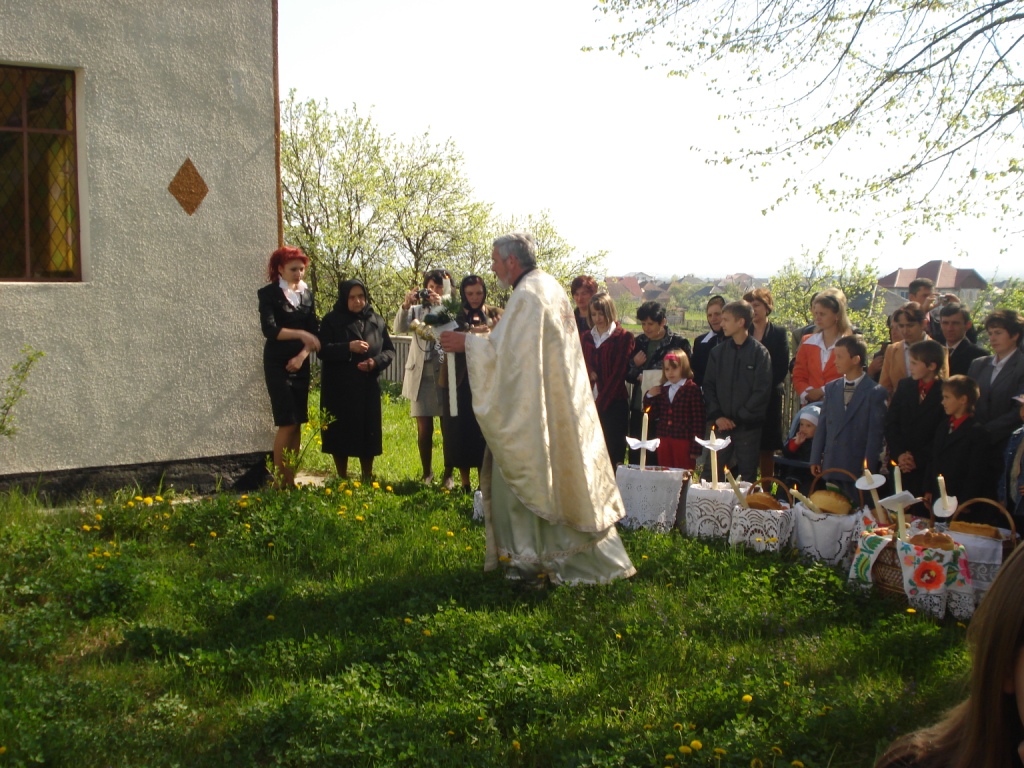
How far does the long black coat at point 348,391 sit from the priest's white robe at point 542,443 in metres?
3.06

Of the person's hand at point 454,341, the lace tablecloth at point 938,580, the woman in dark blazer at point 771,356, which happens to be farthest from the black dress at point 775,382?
the person's hand at point 454,341

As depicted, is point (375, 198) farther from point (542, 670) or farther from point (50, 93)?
point (542, 670)

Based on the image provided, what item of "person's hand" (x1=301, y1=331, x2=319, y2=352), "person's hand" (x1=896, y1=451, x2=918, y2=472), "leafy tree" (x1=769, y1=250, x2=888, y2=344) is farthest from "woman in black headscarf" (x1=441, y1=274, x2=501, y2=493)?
"leafy tree" (x1=769, y1=250, x2=888, y2=344)

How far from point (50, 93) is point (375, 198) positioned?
14498 millimetres

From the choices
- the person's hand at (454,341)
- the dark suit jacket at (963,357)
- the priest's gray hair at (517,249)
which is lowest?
the dark suit jacket at (963,357)

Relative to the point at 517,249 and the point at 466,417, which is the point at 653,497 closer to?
the point at 466,417

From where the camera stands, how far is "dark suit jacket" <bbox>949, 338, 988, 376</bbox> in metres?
8.17

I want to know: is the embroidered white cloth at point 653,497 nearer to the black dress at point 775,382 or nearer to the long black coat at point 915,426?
the black dress at point 775,382

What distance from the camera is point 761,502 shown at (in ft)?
24.0

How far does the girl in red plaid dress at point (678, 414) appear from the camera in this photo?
880 centimetres

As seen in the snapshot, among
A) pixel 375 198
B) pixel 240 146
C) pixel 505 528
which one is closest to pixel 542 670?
pixel 505 528

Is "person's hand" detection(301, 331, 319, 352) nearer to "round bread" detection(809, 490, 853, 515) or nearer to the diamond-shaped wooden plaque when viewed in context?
the diamond-shaped wooden plaque

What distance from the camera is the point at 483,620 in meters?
5.62

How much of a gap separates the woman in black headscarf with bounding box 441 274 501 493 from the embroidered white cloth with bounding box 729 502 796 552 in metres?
2.74
